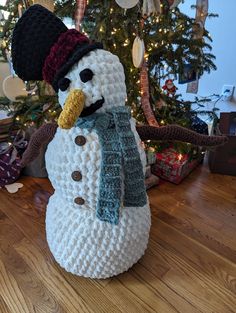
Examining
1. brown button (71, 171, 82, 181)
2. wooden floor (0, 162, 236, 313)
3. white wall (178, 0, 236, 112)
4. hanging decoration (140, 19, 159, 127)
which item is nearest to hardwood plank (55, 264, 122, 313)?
wooden floor (0, 162, 236, 313)

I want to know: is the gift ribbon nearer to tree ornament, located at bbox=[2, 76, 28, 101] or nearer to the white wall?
tree ornament, located at bbox=[2, 76, 28, 101]

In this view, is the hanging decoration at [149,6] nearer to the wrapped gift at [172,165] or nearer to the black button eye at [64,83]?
the black button eye at [64,83]

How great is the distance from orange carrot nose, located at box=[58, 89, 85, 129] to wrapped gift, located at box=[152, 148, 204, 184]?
849 millimetres

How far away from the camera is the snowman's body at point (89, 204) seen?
1.88 feet

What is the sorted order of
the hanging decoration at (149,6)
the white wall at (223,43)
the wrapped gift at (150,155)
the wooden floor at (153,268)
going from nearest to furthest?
the wooden floor at (153,268), the hanging decoration at (149,6), the wrapped gift at (150,155), the white wall at (223,43)

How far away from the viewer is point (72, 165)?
2.01ft

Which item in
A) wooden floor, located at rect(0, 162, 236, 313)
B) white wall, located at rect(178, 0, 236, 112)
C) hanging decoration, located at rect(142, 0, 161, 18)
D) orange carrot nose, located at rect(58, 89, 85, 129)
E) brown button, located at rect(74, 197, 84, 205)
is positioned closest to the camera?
orange carrot nose, located at rect(58, 89, 85, 129)

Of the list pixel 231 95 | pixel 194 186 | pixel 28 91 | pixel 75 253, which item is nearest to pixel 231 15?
pixel 231 95

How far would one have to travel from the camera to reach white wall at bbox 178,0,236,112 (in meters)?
1.75

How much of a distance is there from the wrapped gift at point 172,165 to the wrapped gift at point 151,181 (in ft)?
0.22

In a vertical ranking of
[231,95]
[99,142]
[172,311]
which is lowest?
[172,311]

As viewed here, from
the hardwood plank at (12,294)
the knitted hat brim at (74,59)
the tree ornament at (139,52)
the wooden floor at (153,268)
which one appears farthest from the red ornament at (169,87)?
the hardwood plank at (12,294)

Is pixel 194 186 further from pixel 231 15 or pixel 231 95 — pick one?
pixel 231 15

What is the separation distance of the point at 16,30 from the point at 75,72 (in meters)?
0.16
